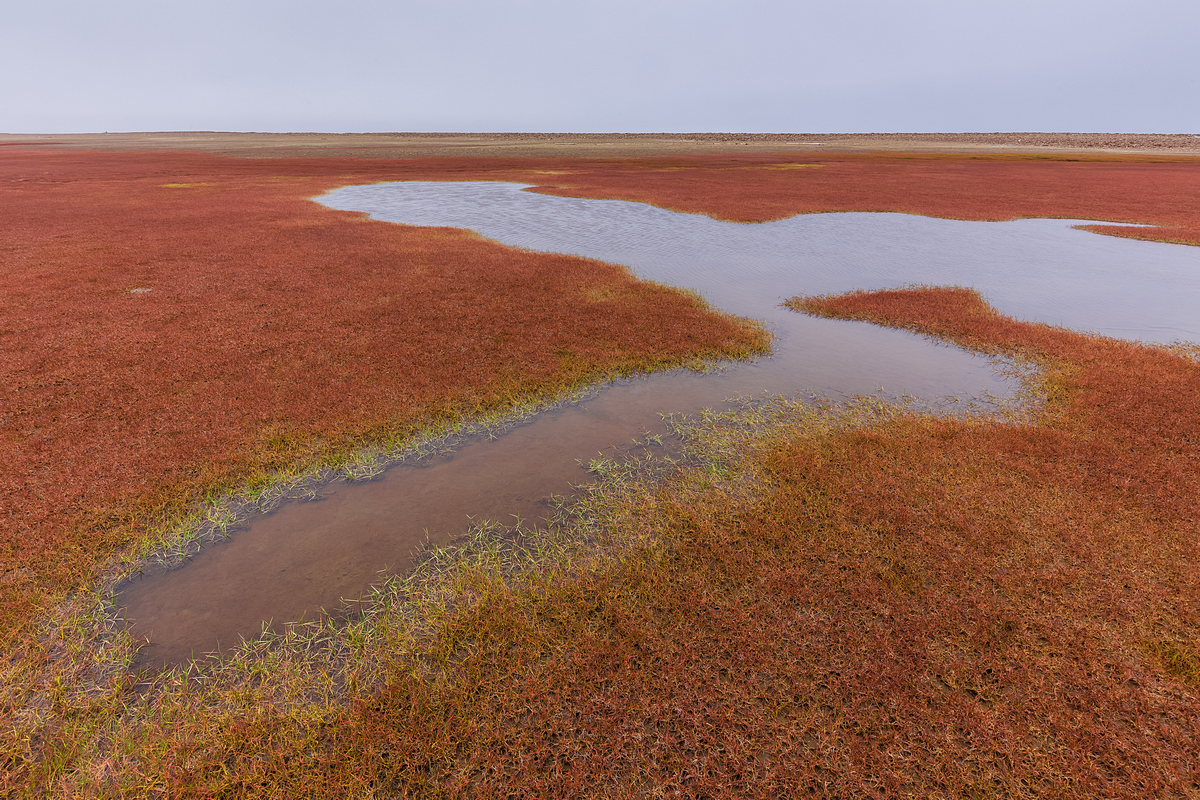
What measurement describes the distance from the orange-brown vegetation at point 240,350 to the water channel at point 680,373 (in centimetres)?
152

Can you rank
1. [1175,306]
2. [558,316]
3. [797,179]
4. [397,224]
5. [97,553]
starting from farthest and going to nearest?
[797,179] < [397,224] < [1175,306] < [558,316] < [97,553]

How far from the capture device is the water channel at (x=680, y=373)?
6.54 m

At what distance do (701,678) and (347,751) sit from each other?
359cm

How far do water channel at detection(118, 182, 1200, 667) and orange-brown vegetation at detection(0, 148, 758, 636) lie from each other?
1.52 meters

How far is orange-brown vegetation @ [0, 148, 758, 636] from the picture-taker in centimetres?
805

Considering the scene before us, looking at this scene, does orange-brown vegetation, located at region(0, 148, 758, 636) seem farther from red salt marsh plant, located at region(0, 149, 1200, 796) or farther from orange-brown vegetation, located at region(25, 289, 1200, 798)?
orange-brown vegetation, located at region(25, 289, 1200, 798)

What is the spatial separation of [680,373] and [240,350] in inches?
473

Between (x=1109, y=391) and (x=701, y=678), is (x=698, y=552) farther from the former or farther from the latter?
(x=1109, y=391)

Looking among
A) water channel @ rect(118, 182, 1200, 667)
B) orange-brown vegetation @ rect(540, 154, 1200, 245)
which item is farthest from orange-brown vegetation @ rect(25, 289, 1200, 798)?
orange-brown vegetation @ rect(540, 154, 1200, 245)

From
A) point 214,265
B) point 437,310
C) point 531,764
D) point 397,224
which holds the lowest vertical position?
point 531,764

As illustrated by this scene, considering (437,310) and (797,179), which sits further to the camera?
(797,179)

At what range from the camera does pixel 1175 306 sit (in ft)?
58.4

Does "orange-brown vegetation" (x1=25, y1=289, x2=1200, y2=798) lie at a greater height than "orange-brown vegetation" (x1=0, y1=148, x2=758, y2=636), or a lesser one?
lesser

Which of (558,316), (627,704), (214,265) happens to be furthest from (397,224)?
(627,704)
